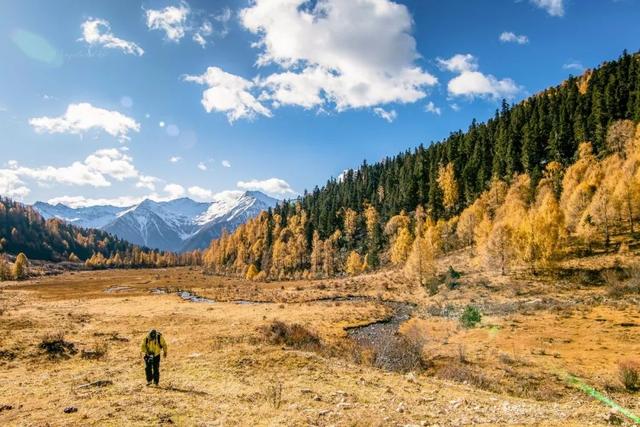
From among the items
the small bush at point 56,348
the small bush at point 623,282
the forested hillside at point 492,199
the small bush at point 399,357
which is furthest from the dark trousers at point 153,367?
the forested hillside at point 492,199

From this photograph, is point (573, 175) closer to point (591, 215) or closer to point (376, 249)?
point (591, 215)

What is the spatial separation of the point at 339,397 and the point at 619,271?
202ft

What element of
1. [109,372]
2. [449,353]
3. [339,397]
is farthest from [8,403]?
[449,353]

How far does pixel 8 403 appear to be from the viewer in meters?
15.7

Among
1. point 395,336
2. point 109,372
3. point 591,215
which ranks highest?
point 591,215

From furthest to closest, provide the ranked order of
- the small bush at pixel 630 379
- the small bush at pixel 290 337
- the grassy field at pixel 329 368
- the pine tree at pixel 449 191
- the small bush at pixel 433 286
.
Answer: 1. the pine tree at pixel 449 191
2. the small bush at pixel 433 286
3. the small bush at pixel 290 337
4. the small bush at pixel 630 379
5. the grassy field at pixel 329 368

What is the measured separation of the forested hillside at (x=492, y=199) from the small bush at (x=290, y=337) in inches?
1892

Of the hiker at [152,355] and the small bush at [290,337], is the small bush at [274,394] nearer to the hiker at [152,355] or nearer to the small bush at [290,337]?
the hiker at [152,355]

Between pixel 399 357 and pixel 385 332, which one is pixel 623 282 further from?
pixel 399 357

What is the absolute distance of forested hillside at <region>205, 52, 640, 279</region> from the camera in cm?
7106

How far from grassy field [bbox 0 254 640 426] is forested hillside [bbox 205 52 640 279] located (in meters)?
20.2

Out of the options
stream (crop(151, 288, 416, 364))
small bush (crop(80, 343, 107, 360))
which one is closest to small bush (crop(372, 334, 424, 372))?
stream (crop(151, 288, 416, 364))

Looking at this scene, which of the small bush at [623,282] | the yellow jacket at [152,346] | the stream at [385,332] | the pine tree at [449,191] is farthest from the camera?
the pine tree at [449,191]

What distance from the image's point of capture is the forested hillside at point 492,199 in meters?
71.1
